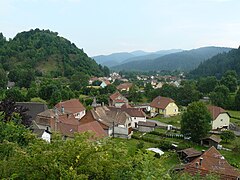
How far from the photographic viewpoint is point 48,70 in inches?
3760

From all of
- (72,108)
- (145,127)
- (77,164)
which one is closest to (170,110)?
(145,127)

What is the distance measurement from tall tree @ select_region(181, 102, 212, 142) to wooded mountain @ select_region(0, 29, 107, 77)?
6492 centimetres

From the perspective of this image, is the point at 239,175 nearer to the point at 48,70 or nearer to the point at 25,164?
the point at 25,164

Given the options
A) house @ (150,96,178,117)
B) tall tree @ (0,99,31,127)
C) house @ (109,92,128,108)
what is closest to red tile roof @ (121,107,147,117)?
house @ (150,96,178,117)

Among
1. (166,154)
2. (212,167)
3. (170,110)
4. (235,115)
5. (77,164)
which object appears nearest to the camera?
(77,164)

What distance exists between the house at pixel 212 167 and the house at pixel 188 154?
12.3 feet

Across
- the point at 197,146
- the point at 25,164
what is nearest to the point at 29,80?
the point at 197,146

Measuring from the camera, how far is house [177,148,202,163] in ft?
83.1

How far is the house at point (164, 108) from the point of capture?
48.8 metres

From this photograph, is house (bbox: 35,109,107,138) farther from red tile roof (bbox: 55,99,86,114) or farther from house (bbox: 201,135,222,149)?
house (bbox: 201,135,222,149)

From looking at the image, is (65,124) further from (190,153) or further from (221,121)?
(221,121)

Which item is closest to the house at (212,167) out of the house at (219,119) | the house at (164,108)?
the house at (219,119)

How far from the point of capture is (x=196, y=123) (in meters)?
31.7

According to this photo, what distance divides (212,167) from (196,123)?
12.7 metres
